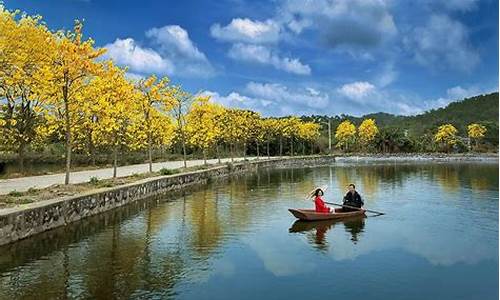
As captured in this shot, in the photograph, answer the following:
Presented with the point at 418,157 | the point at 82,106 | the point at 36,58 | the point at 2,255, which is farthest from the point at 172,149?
the point at 2,255

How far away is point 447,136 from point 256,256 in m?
85.5

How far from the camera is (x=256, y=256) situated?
1458 cm

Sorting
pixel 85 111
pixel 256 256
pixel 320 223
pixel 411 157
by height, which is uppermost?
pixel 85 111

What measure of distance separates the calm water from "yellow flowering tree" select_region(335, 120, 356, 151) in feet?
239

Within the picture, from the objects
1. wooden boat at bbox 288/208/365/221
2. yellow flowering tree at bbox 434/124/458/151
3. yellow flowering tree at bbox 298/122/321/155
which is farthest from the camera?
yellow flowering tree at bbox 434/124/458/151

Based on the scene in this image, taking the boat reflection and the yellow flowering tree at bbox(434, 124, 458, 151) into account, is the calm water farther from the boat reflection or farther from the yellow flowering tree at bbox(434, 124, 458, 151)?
the yellow flowering tree at bbox(434, 124, 458, 151)

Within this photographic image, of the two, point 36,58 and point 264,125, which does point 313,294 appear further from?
point 264,125

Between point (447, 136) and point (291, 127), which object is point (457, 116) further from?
point (291, 127)

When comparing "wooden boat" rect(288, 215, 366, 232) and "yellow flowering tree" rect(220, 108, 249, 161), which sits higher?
"yellow flowering tree" rect(220, 108, 249, 161)

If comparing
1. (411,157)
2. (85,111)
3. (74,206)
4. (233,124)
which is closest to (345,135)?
(411,157)

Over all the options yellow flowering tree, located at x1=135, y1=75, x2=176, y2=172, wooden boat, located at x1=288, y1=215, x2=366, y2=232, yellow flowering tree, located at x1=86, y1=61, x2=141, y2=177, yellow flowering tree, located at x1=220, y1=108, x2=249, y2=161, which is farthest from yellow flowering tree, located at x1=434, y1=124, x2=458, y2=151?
wooden boat, located at x1=288, y1=215, x2=366, y2=232

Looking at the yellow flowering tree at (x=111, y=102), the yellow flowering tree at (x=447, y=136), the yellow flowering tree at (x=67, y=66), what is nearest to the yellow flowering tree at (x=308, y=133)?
the yellow flowering tree at (x=447, y=136)

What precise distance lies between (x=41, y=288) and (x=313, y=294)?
5.67 m

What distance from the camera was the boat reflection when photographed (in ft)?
55.8
